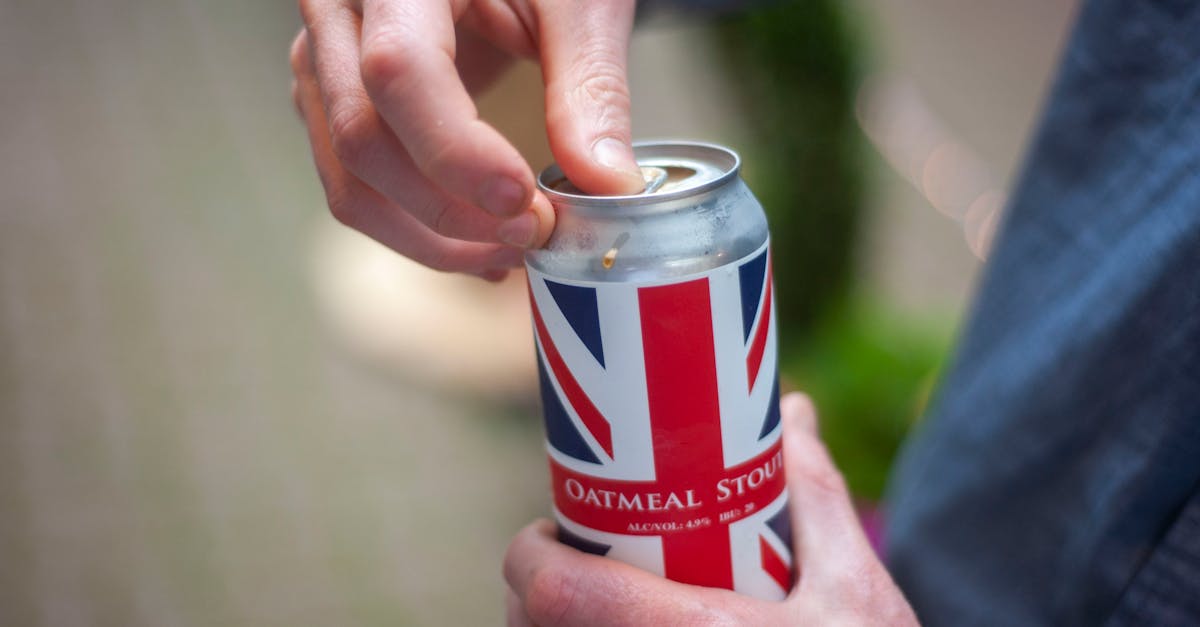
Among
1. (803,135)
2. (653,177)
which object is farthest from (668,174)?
(803,135)

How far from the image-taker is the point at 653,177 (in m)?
0.83

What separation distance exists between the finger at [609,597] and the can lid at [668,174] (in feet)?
0.94

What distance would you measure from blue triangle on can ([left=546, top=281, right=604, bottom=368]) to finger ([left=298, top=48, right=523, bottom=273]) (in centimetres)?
18

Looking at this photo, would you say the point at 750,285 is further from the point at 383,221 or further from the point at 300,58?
the point at 300,58

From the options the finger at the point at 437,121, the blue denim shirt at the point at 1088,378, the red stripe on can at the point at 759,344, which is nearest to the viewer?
the finger at the point at 437,121

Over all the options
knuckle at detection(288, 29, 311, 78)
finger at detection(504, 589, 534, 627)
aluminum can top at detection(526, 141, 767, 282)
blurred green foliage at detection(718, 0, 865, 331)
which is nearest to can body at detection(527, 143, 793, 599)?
aluminum can top at detection(526, 141, 767, 282)

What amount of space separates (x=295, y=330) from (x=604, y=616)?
2329mm

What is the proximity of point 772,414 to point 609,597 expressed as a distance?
19 centimetres

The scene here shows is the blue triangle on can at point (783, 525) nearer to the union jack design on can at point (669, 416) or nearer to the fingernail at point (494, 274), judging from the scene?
the union jack design on can at point (669, 416)

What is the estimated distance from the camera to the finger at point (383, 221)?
906 millimetres

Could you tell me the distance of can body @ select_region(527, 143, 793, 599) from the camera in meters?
0.75

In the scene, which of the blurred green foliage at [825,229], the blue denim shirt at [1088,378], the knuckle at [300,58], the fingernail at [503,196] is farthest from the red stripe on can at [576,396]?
the blurred green foliage at [825,229]

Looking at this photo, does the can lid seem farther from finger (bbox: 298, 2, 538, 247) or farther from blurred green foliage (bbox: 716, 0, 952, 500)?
blurred green foliage (bbox: 716, 0, 952, 500)

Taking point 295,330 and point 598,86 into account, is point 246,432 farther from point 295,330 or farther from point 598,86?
point 598,86
